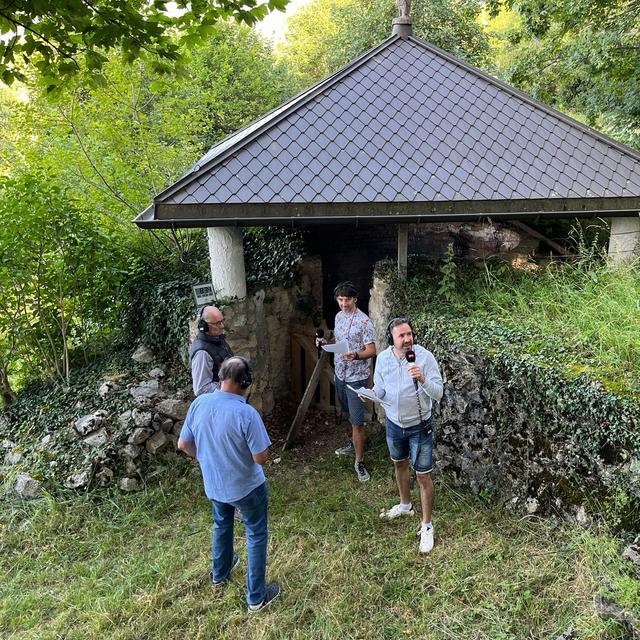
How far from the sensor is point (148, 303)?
6.27 metres

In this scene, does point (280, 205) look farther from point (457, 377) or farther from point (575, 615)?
point (575, 615)

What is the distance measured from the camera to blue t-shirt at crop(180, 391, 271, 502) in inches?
114

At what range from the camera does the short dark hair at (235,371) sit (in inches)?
114

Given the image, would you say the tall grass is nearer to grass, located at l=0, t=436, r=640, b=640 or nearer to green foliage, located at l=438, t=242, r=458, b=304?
green foliage, located at l=438, t=242, r=458, b=304

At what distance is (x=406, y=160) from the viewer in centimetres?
511

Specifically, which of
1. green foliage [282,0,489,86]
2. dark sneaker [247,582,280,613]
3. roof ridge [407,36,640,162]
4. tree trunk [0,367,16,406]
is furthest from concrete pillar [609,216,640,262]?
green foliage [282,0,489,86]

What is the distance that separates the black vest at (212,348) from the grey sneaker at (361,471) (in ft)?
5.72

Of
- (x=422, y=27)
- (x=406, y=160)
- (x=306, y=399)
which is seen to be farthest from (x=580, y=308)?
(x=422, y=27)

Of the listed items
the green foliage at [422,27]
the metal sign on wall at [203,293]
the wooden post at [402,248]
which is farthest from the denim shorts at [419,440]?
the green foliage at [422,27]

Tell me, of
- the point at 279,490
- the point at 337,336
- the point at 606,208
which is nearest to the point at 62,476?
the point at 279,490

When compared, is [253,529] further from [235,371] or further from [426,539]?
[426,539]

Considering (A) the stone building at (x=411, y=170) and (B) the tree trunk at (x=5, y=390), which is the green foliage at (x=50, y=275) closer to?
(B) the tree trunk at (x=5, y=390)

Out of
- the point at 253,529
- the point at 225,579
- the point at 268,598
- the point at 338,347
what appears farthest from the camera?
the point at 338,347

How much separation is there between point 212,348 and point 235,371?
1.28 metres
